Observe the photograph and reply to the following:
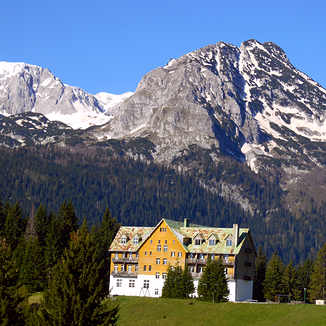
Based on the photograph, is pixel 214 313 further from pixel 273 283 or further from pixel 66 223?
pixel 66 223

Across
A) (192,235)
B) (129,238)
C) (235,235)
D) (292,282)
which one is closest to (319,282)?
(292,282)

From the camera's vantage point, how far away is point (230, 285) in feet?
398

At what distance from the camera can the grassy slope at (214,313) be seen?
286 ft

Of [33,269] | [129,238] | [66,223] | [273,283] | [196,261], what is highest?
[66,223]

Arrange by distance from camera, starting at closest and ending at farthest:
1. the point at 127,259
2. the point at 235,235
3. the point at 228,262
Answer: the point at 228,262, the point at 235,235, the point at 127,259

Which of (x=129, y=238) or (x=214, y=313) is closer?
(x=214, y=313)

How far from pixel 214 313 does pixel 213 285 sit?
32.6 feet

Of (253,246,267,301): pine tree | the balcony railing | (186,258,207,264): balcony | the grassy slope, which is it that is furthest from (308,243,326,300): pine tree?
the grassy slope

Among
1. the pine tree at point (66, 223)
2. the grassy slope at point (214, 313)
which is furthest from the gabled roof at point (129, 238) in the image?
the grassy slope at point (214, 313)

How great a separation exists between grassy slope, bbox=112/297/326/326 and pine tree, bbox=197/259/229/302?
8.17 ft

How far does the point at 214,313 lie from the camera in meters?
95.2

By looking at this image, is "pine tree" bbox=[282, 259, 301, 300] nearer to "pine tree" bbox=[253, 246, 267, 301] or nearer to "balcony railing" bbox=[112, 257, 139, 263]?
"pine tree" bbox=[253, 246, 267, 301]

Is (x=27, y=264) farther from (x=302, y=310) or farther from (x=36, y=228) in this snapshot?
(x=302, y=310)

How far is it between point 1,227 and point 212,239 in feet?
190
